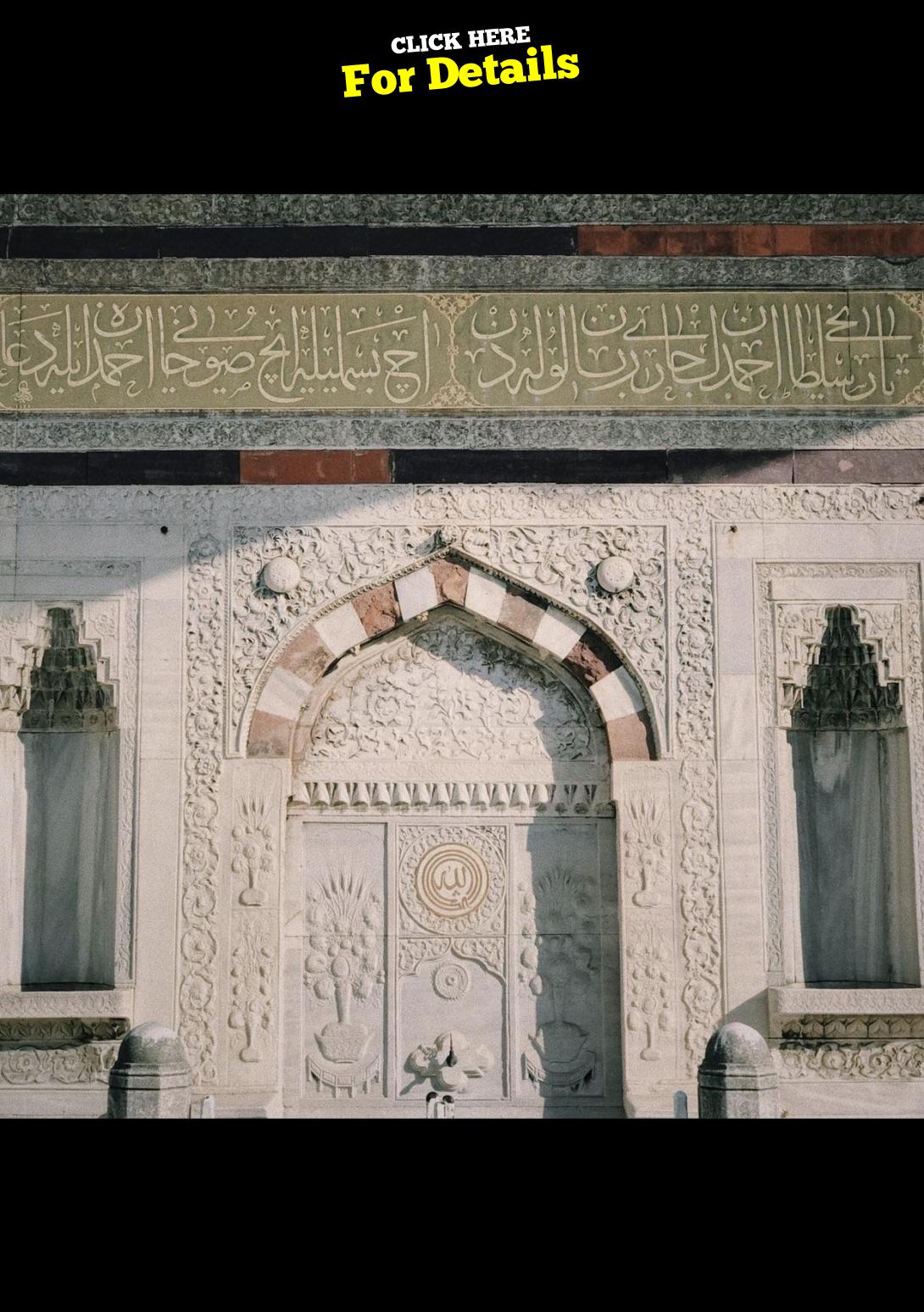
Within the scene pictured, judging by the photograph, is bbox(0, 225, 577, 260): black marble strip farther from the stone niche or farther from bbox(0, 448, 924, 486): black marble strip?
the stone niche

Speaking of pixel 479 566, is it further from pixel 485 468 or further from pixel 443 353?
pixel 443 353

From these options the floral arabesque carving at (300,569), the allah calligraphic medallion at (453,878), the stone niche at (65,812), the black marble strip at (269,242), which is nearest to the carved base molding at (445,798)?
the allah calligraphic medallion at (453,878)

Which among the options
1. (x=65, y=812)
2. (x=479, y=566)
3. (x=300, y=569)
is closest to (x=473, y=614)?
(x=479, y=566)

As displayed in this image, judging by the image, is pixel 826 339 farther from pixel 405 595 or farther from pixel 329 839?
pixel 329 839

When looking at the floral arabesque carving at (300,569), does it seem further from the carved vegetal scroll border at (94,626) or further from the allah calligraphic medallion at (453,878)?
the allah calligraphic medallion at (453,878)

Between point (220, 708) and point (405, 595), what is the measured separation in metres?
0.78

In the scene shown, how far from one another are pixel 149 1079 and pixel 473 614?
7.37 feet

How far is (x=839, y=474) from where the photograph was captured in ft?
22.9

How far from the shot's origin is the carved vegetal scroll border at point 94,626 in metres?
6.78

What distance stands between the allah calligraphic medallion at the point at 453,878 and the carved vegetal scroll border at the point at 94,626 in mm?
1029

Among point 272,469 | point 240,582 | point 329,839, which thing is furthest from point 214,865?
point 272,469

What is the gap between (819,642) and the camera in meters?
6.91

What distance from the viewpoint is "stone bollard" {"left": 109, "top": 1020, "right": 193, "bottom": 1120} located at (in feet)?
17.5

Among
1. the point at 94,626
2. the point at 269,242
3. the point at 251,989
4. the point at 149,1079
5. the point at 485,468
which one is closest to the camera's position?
the point at 149,1079
